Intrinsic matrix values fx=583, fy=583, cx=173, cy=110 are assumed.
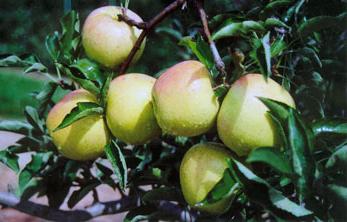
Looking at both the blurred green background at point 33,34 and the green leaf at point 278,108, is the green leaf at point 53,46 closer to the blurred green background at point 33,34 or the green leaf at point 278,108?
the green leaf at point 278,108

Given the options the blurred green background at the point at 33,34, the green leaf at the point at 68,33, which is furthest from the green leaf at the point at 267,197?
the blurred green background at the point at 33,34

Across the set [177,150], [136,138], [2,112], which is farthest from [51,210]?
[2,112]

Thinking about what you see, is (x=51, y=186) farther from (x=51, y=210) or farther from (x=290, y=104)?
(x=290, y=104)

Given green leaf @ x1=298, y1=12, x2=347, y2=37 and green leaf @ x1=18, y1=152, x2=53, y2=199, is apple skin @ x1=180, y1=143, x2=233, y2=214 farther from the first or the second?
green leaf @ x1=18, y1=152, x2=53, y2=199

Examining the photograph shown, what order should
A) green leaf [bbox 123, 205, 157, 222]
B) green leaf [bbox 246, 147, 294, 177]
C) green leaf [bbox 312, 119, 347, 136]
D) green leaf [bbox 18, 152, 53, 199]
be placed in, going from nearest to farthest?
green leaf [bbox 246, 147, 294, 177] < green leaf [bbox 312, 119, 347, 136] < green leaf [bbox 123, 205, 157, 222] < green leaf [bbox 18, 152, 53, 199]

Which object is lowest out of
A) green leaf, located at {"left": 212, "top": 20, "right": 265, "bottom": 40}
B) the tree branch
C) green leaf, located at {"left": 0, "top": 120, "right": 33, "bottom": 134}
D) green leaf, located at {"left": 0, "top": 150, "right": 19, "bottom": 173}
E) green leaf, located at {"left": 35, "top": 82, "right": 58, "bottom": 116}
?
the tree branch

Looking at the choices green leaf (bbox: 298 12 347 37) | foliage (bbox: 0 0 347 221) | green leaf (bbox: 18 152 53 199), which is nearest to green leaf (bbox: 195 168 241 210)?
foliage (bbox: 0 0 347 221)
